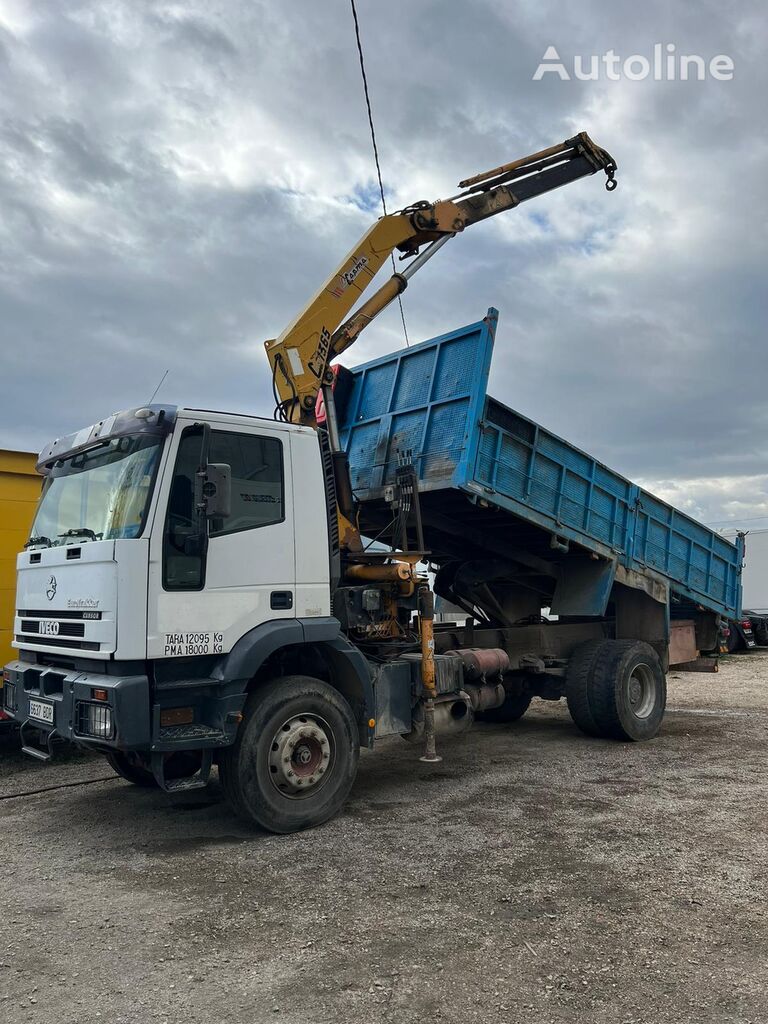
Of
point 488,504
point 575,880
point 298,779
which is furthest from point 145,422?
point 575,880

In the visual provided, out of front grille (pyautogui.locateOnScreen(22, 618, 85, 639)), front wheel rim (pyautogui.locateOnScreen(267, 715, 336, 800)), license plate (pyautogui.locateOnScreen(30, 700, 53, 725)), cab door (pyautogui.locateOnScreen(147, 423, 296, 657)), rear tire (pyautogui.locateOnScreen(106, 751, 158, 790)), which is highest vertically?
cab door (pyautogui.locateOnScreen(147, 423, 296, 657))

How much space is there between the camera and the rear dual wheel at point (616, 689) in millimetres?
8383

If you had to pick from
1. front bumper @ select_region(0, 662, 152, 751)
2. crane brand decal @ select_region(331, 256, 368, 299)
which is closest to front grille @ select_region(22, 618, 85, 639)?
front bumper @ select_region(0, 662, 152, 751)

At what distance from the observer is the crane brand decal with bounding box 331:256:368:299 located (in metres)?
7.62

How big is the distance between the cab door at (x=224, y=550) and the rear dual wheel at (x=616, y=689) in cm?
408

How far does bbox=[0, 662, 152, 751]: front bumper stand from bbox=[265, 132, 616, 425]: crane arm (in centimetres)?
288

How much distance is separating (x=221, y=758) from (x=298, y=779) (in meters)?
0.57

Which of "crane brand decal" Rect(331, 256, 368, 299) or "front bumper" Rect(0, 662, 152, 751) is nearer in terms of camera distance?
"front bumper" Rect(0, 662, 152, 751)

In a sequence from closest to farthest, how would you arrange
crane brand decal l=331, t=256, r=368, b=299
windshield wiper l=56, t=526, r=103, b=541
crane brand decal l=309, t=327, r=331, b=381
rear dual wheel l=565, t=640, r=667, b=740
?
windshield wiper l=56, t=526, r=103, b=541
crane brand decal l=309, t=327, r=331, b=381
crane brand decal l=331, t=256, r=368, b=299
rear dual wheel l=565, t=640, r=667, b=740

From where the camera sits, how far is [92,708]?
5109mm

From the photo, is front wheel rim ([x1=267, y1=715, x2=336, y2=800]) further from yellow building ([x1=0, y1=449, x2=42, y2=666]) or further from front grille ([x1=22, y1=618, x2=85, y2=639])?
yellow building ([x1=0, y1=449, x2=42, y2=666])

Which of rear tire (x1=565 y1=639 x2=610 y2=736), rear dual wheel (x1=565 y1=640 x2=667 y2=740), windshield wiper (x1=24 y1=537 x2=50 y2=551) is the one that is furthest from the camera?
rear tire (x1=565 y1=639 x2=610 y2=736)

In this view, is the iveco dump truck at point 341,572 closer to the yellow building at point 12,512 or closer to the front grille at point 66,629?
the front grille at point 66,629

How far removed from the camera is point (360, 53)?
911cm
